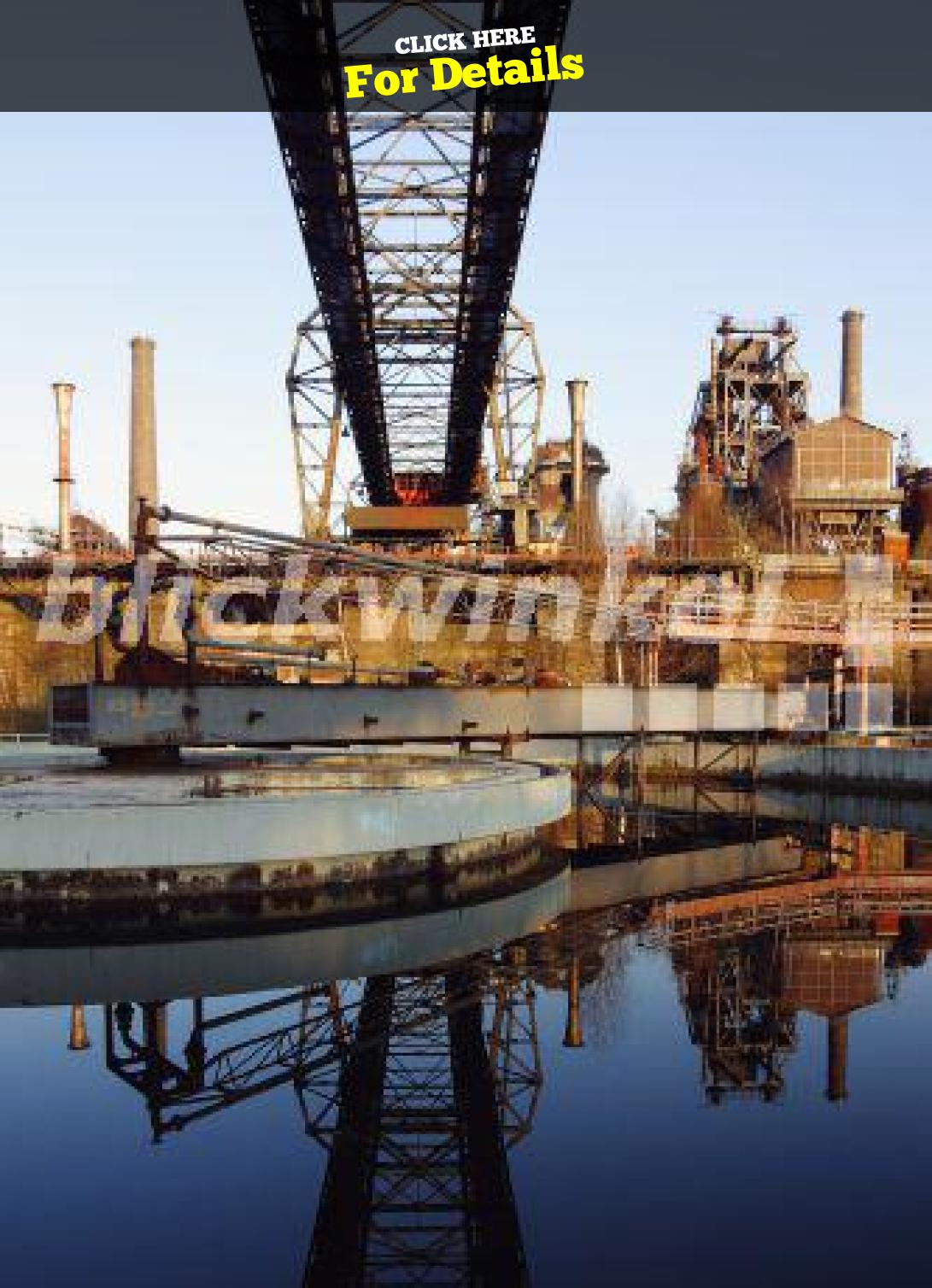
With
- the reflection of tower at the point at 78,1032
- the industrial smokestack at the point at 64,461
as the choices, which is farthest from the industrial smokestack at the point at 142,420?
the reflection of tower at the point at 78,1032

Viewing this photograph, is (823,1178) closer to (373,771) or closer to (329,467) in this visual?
(373,771)

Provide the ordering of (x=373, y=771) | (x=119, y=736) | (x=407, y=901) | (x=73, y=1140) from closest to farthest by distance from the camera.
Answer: (x=73, y=1140), (x=407, y=901), (x=119, y=736), (x=373, y=771)

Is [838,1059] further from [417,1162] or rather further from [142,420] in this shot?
[142,420]

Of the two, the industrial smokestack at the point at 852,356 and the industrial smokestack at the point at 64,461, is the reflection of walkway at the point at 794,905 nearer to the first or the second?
the industrial smokestack at the point at 64,461

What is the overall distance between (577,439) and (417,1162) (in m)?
42.5

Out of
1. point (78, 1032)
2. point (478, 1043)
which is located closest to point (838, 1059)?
point (478, 1043)

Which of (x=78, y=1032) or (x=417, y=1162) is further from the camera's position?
(x=78, y=1032)

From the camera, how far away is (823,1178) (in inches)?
266

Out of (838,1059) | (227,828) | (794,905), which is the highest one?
(227,828)

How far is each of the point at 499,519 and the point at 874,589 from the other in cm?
1457

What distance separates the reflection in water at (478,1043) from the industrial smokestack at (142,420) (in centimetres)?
2864

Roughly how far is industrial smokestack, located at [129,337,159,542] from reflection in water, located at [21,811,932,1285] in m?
28.6

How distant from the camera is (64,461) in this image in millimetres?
40906

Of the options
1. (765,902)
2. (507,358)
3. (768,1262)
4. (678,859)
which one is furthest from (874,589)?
(768,1262)
